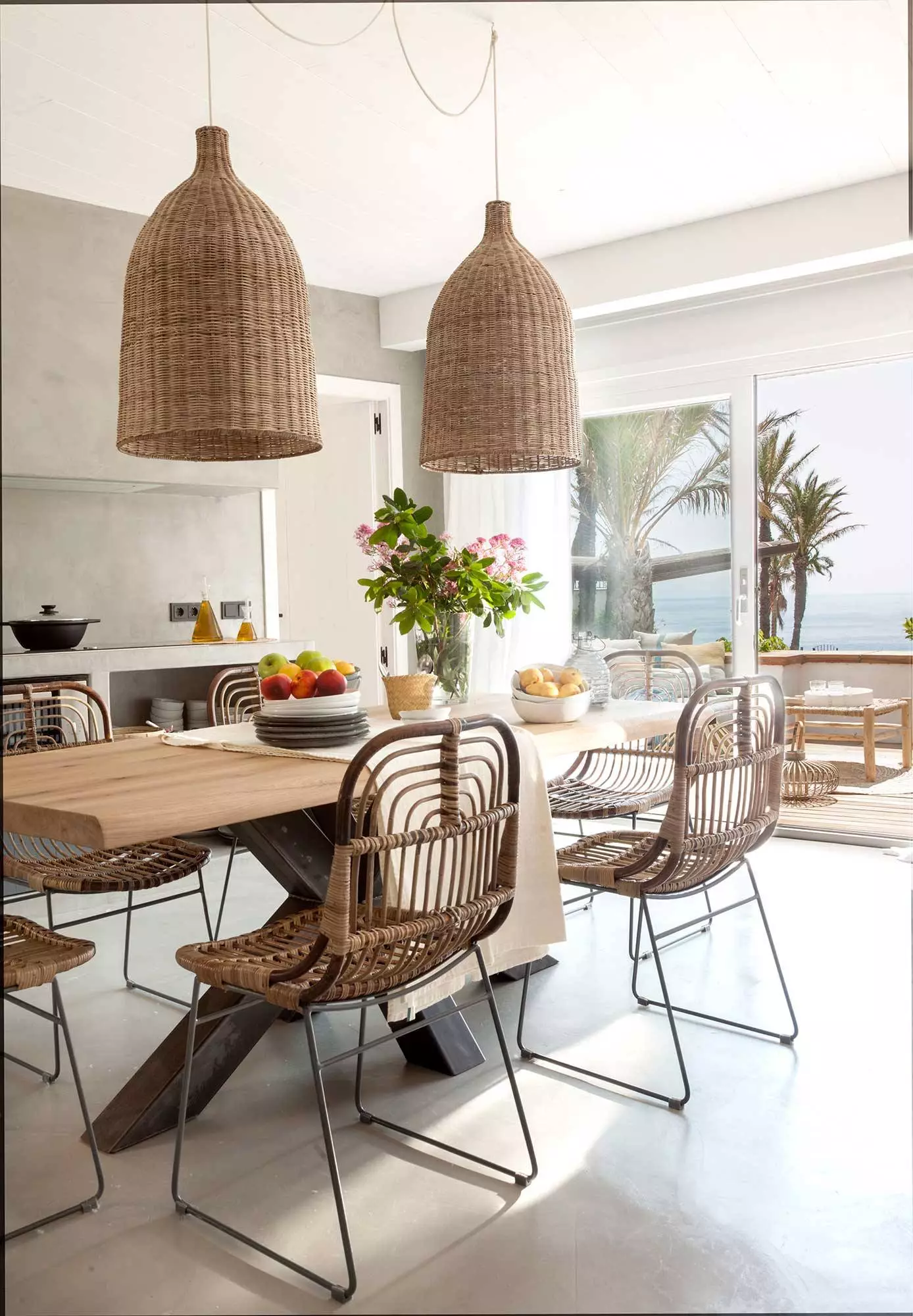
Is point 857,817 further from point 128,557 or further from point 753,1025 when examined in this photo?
point 128,557

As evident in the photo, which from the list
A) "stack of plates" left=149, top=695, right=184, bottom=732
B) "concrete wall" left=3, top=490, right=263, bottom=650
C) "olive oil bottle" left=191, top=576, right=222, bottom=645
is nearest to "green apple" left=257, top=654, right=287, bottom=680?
"concrete wall" left=3, top=490, right=263, bottom=650

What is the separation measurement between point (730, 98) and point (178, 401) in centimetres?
207

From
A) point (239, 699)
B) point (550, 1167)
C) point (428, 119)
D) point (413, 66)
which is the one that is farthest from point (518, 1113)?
point (428, 119)

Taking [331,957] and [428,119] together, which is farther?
[428,119]

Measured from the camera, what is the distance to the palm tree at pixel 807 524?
4199 mm

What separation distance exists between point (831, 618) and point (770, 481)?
613 mm

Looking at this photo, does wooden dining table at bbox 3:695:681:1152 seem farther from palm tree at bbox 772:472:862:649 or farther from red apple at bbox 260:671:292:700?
palm tree at bbox 772:472:862:649

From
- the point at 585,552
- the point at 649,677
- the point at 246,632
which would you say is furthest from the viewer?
the point at 585,552

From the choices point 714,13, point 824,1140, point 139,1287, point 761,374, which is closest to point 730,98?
point 761,374

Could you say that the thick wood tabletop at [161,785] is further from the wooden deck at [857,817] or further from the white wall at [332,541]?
the white wall at [332,541]

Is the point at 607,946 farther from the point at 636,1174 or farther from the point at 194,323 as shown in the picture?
the point at 194,323

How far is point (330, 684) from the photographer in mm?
2285

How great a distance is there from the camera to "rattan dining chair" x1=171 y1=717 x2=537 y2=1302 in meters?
1.56

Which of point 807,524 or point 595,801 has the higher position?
point 807,524
